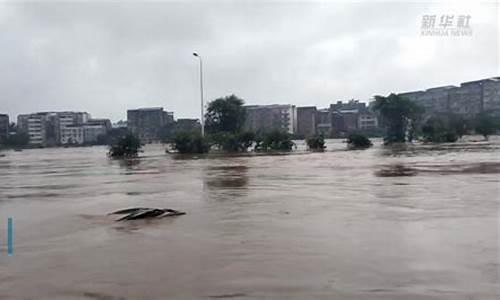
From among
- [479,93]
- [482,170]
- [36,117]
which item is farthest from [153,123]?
[482,170]

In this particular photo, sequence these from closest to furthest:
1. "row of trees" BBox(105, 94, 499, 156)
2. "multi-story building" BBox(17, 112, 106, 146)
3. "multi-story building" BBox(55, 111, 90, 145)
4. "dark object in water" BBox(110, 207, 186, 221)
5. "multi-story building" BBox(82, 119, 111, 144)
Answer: "dark object in water" BBox(110, 207, 186, 221) → "row of trees" BBox(105, 94, 499, 156) → "multi-story building" BBox(82, 119, 111, 144) → "multi-story building" BBox(17, 112, 106, 146) → "multi-story building" BBox(55, 111, 90, 145)

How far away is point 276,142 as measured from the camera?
4856cm

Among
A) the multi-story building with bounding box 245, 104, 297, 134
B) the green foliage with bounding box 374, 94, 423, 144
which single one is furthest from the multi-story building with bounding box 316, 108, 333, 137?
the green foliage with bounding box 374, 94, 423, 144

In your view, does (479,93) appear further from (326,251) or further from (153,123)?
(326,251)

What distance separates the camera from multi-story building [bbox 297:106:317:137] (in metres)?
146

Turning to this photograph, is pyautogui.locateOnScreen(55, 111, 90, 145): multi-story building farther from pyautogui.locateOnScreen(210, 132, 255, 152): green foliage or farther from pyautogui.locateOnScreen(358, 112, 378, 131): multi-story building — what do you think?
pyautogui.locateOnScreen(210, 132, 255, 152): green foliage

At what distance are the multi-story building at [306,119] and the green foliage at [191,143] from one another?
99.5 metres

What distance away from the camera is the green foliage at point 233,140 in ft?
159

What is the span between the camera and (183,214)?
9.77m

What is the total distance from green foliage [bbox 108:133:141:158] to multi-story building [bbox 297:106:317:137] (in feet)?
329

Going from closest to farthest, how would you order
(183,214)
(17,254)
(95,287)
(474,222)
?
(95,287)
(17,254)
(474,222)
(183,214)

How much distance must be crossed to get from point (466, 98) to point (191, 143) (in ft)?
313

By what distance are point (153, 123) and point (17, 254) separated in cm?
13218

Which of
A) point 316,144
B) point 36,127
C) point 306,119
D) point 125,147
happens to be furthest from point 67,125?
point 316,144
